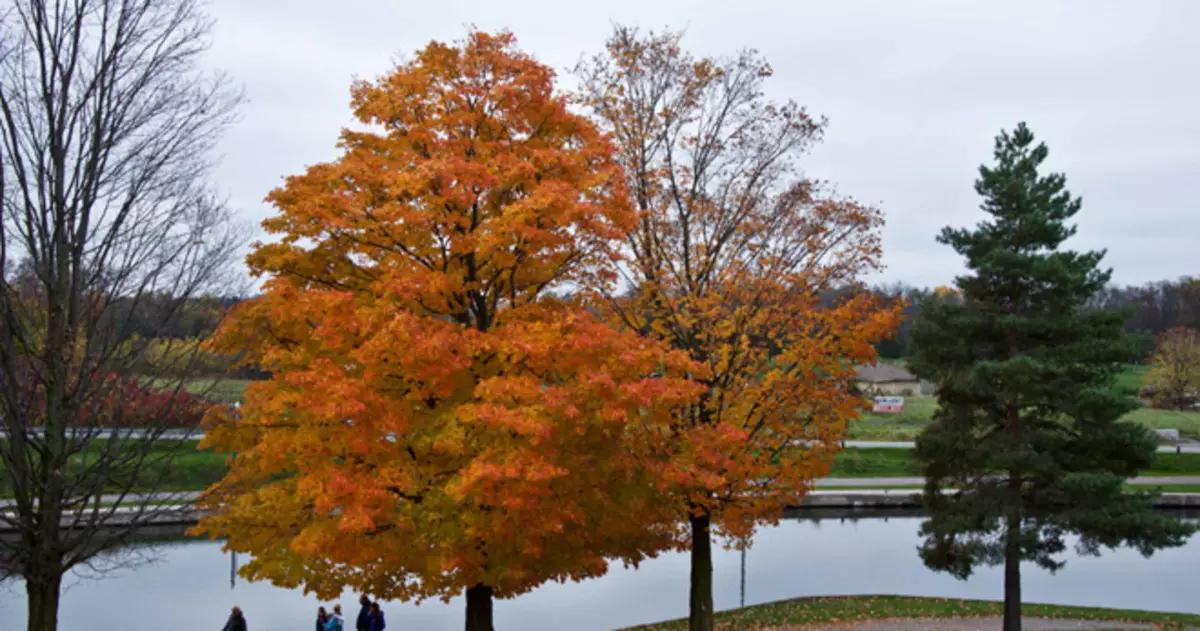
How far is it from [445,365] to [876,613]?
13083 millimetres

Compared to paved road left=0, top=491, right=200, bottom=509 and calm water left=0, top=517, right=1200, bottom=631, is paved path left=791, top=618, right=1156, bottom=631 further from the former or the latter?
paved road left=0, top=491, right=200, bottom=509

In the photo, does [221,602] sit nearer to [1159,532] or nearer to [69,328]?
[69,328]

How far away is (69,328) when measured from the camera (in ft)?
26.1

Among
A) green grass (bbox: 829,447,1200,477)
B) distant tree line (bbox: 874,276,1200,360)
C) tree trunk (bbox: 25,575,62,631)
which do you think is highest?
distant tree line (bbox: 874,276,1200,360)

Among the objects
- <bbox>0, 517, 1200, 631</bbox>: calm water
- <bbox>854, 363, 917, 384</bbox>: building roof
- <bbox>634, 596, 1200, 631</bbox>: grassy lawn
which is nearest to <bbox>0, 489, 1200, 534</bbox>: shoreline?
<bbox>0, 517, 1200, 631</bbox>: calm water

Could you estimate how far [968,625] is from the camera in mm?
18391

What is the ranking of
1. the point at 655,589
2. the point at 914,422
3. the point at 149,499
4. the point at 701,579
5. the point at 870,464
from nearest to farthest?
the point at 149,499 → the point at 701,579 → the point at 655,589 → the point at 870,464 → the point at 914,422

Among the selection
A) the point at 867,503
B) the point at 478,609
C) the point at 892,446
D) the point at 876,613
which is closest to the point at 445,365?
the point at 478,609

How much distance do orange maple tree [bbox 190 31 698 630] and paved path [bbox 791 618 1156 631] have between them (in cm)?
749

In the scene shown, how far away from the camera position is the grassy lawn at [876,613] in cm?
1838

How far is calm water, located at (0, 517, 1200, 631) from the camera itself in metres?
21.5

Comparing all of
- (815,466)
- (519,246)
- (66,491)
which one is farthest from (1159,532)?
(66,491)

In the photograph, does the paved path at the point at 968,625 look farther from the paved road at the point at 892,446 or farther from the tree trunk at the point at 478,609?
the paved road at the point at 892,446

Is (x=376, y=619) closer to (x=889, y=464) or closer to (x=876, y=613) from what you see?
(x=876, y=613)
